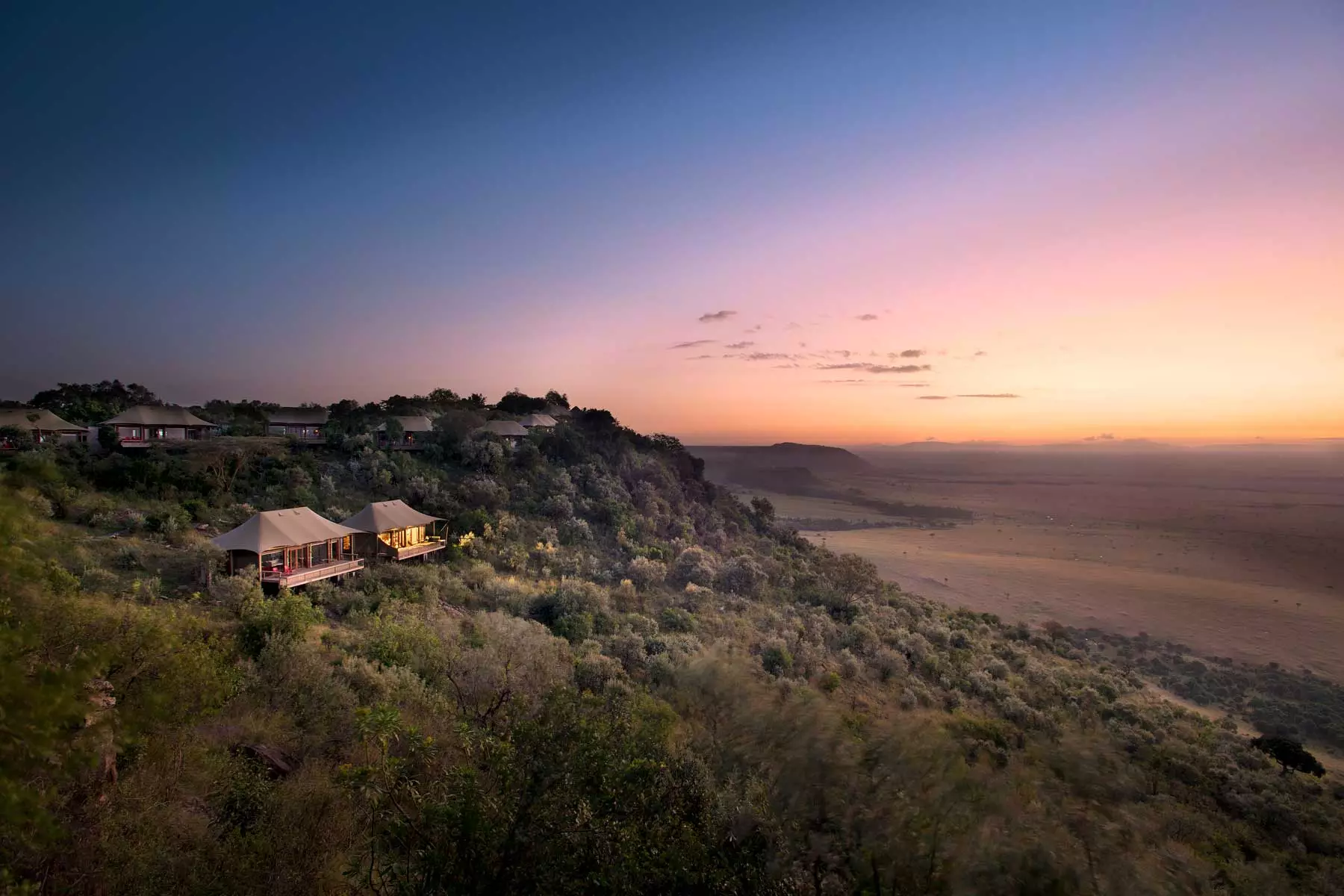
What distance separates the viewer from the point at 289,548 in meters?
19.3

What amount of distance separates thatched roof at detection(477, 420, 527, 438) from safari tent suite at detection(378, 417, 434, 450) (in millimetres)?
4182

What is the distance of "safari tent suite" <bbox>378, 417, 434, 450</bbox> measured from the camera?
129 ft

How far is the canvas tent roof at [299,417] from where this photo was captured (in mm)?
41781

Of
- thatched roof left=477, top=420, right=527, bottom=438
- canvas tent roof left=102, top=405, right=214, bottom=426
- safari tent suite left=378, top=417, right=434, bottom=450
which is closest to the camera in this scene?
canvas tent roof left=102, top=405, right=214, bottom=426

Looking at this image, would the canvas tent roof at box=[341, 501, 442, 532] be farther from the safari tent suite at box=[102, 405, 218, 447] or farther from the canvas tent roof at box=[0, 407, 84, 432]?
the canvas tent roof at box=[0, 407, 84, 432]

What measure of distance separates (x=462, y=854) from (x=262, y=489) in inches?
1218

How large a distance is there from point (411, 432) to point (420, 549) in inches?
789

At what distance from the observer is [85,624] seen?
7844 mm

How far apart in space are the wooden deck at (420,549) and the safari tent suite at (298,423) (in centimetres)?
2136

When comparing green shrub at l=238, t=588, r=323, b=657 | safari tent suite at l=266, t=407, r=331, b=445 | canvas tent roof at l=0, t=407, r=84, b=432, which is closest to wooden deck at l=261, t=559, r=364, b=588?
green shrub at l=238, t=588, r=323, b=657

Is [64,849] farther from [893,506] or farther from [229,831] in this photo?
[893,506]

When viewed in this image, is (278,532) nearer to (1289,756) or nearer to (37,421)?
(37,421)

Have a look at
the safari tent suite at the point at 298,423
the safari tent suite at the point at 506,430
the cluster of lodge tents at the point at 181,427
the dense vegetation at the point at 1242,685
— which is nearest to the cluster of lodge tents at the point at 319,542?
the safari tent suite at the point at 506,430

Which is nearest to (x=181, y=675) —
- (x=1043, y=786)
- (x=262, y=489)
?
(x=1043, y=786)
